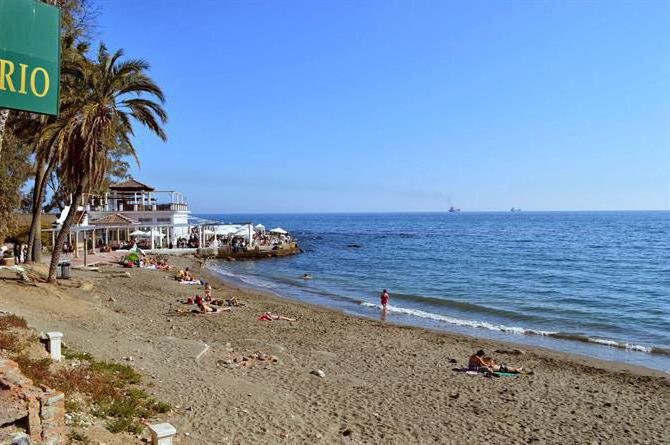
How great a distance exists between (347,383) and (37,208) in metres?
17.3

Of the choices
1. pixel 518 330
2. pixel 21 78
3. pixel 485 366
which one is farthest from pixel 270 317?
pixel 21 78

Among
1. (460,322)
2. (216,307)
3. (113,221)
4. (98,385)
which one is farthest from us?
(113,221)

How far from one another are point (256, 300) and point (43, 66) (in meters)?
21.2

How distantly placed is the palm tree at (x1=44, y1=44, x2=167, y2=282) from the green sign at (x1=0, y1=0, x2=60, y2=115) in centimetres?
1231

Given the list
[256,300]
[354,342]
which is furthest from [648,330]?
[256,300]

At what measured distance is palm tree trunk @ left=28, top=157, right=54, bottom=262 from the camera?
69.2 ft

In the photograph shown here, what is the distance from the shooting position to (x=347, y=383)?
11.5 meters

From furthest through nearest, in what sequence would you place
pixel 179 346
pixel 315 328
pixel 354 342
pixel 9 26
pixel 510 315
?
1. pixel 510 315
2. pixel 315 328
3. pixel 354 342
4. pixel 179 346
5. pixel 9 26

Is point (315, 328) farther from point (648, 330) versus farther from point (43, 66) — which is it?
point (43, 66)

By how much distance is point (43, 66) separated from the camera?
4.64 meters

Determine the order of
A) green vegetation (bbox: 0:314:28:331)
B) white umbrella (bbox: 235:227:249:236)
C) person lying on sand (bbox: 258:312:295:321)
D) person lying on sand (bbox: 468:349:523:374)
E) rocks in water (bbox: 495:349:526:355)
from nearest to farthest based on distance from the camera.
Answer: green vegetation (bbox: 0:314:28:331)
person lying on sand (bbox: 468:349:523:374)
rocks in water (bbox: 495:349:526:355)
person lying on sand (bbox: 258:312:295:321)
white umbrella (bbox: 235:227:249:236)

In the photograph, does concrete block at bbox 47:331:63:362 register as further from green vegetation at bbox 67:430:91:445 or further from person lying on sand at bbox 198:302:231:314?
person lying on sand at bbox 198:302:231:314

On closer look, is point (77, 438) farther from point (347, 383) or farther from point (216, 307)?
point (216, 307)

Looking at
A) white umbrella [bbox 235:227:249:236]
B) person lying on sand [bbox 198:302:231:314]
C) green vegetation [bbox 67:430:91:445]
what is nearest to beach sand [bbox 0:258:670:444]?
person lying on sand [bbox 198:302:231:314]
